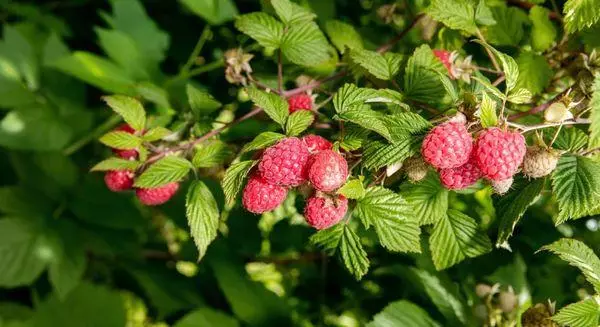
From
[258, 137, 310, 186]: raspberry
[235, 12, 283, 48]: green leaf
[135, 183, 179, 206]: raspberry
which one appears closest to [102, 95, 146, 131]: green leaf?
[135, 183, 179, 206]: raspberry

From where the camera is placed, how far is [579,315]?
2.95 ft

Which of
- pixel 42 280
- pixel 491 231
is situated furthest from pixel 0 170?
pixel 491 231

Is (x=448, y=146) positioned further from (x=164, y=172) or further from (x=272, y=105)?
(x=164, y=172)

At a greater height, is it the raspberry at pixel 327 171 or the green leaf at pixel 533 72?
the raspberry at pixel 327 171

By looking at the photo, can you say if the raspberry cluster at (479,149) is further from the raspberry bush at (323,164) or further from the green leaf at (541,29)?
the green leaf at (541,29)

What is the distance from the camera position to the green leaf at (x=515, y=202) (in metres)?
0.85

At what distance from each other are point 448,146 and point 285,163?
0.21 meters

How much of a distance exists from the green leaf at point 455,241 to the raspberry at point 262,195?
31 cm

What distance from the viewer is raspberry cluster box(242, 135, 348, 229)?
0.78 metres

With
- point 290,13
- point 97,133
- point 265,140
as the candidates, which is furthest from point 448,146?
point 97,133

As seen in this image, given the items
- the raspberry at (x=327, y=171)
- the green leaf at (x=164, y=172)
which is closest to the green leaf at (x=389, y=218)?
the raspberry at (x=327, y=171)

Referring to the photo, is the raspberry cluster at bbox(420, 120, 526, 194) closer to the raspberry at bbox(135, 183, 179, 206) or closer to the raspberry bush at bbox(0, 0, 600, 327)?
the raspberry bush at bbox(0, 0, 600, 327)

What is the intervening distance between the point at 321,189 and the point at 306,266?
1.10m

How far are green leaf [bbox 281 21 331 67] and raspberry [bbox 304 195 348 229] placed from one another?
0.33 meters
